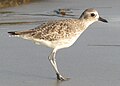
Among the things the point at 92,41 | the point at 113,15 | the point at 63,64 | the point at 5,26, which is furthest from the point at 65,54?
the point at 113,15

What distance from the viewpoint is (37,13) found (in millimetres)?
14641

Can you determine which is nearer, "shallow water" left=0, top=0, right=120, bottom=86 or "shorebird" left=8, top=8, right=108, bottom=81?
"shallow water" left=0, top=0, right=120, bottom=86

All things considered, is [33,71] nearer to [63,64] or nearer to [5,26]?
[63,64]

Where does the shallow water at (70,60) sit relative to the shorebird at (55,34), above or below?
below

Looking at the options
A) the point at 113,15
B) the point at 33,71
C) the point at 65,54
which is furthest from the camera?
the point at 113,15

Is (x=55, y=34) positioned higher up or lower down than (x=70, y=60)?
higher up

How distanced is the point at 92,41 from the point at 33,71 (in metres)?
2.53

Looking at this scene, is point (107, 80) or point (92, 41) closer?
point (107, 80)

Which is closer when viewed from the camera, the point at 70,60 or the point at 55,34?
the point at 55,34

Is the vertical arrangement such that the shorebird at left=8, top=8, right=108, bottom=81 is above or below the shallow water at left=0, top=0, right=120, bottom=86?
above

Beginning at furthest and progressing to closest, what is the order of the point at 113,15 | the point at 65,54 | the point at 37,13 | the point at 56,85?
the point at 37,13 < the point at 113,15 < the point at 65,54 < the point at 56,85

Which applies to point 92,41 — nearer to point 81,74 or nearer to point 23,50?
point 23,50

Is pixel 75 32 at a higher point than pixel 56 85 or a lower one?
higher

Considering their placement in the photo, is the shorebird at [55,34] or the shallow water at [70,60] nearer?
the shallow water at [70,60]
